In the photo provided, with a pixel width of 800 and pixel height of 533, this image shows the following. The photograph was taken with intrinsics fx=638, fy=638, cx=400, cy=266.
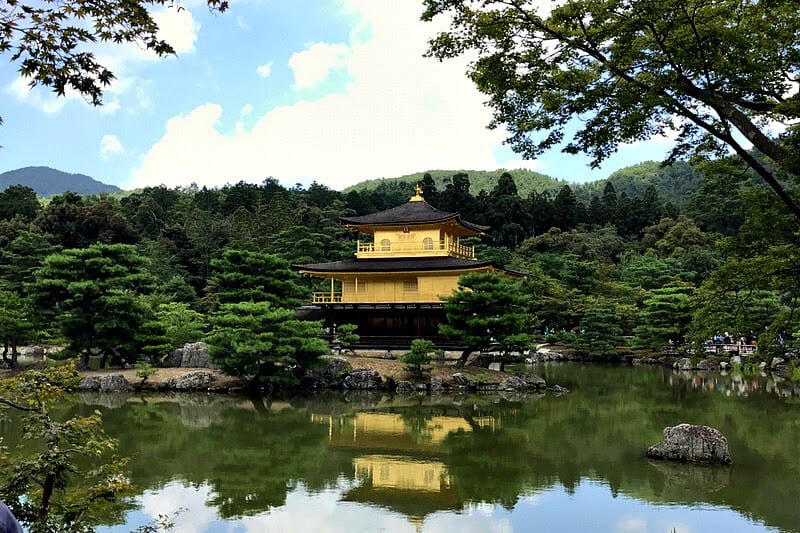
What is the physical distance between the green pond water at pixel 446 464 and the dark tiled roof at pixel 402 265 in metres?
5.79

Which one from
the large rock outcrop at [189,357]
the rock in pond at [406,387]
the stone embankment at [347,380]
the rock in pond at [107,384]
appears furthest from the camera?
the large rock outcrop at [189,357]

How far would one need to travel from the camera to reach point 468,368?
18.8 meters

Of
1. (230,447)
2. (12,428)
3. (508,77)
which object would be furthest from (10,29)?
(12,428)

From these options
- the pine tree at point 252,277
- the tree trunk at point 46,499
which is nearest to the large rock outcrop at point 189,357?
the pine tree at point 252,277

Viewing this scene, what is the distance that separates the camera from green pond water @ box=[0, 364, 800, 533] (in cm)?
694

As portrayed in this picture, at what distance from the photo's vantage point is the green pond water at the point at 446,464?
22.8ft

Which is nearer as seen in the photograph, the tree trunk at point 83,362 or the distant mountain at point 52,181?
the tree trunk at point 83,362

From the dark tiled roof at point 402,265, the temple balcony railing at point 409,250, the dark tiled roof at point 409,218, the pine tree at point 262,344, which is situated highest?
the dark tiled roof at point 409,218

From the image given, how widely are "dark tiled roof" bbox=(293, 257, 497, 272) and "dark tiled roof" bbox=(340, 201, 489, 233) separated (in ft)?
4.58

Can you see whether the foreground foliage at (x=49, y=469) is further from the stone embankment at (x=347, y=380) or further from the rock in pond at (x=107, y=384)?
the rock in pond at (x=107, y=384)

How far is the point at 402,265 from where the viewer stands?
72.9 feet

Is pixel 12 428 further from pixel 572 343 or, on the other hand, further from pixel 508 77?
pixel 572 343

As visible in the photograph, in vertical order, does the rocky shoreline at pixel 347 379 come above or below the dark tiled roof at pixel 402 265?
below

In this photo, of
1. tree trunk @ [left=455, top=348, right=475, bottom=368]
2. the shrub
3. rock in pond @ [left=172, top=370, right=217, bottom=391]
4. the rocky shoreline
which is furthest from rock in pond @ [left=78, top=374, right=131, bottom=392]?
tree trunk @ [left=455, top=348, right=475, bottom=368]
